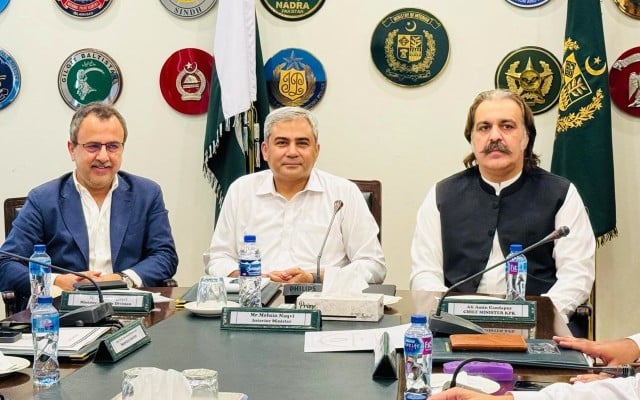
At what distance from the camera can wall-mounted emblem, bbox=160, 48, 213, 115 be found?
4.41m

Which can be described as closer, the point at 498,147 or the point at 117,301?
the point at 117,301

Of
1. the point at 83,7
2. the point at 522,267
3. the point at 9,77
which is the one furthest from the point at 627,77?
the point at 9,77

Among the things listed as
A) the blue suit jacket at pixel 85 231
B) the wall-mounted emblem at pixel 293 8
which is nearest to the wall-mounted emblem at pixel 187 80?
the wall-mounted emblem at pixel 293 8

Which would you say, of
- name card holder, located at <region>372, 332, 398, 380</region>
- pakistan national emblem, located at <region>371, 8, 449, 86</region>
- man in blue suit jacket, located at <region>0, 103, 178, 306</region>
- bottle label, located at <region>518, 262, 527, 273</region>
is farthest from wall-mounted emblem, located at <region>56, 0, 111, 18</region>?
name card holder, located at <region>372, 332, 398, 380</region>

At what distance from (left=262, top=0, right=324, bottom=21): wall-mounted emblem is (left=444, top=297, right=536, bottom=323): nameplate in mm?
2467

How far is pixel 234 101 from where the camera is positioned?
416 centimetres

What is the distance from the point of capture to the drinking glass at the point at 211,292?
2393 millimetres

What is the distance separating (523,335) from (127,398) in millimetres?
1139

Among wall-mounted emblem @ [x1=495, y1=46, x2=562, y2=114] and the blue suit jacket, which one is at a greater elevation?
wall-mounted emblem @ [x1=495, y1=46, x2=562, y2=114]

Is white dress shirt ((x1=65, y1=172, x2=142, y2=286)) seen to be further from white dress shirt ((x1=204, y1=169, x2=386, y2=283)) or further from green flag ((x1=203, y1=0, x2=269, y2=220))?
green flag ((x1=203, y1=0, x2=269, y2=220))

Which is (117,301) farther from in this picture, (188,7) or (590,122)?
(590,122)

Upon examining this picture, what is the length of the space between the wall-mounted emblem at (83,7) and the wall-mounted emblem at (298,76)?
96 centimetres

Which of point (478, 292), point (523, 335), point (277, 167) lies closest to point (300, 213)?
point (277, 167)

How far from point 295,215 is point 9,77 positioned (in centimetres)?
204
